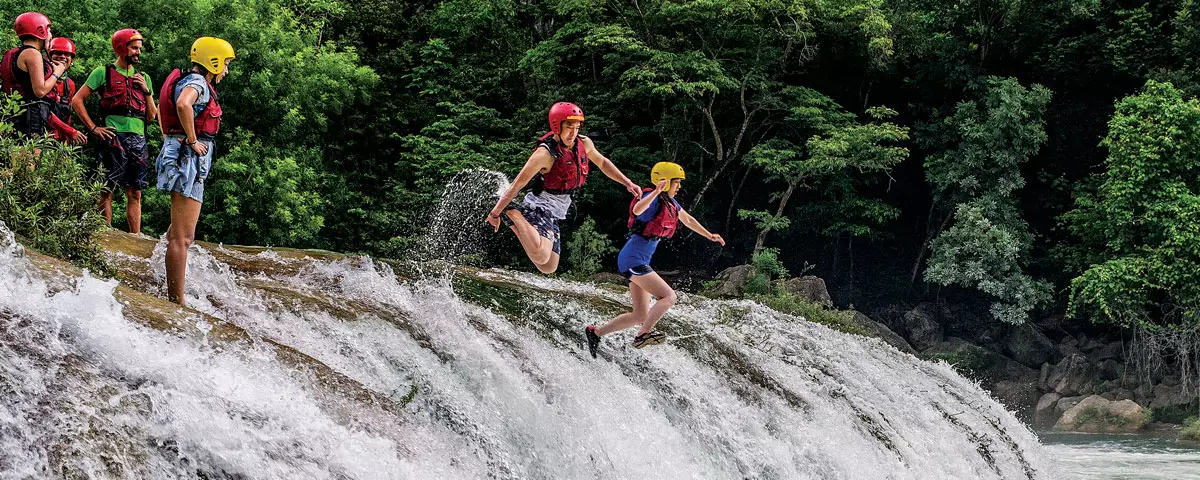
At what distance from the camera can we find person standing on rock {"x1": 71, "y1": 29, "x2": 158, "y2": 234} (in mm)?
7941

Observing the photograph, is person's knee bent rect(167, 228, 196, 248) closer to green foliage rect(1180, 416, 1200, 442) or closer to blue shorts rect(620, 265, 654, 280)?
blue shorts rect(620, 265, 654, 280)

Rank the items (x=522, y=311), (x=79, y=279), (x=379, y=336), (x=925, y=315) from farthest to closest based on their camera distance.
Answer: (x=925, y=315)
(x=522, y=311)
(x=379, y=336)
(x=79, y=279)

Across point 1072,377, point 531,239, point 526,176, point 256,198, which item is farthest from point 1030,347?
A: point 526,176

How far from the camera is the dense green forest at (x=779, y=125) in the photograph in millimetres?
22578

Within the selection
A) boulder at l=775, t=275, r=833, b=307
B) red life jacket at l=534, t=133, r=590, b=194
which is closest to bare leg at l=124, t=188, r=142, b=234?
red life jacket at l=534, t=133, r=590, b=194

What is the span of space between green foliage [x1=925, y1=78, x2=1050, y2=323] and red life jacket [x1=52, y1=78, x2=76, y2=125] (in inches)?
834

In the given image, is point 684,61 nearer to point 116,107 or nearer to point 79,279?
point 116,107

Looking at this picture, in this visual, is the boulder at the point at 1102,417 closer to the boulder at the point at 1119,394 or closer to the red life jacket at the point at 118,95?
the boulder at the point at 1119,394

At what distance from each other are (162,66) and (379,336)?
17.1 m

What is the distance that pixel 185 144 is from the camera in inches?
218

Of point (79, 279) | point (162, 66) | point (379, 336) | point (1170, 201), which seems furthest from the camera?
point (1170, 201)

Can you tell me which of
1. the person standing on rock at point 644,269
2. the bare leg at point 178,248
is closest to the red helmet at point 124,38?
the bare leg at point 178,248

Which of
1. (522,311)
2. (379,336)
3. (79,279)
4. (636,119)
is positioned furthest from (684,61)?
(79,279)

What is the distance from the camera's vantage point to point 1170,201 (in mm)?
22953
